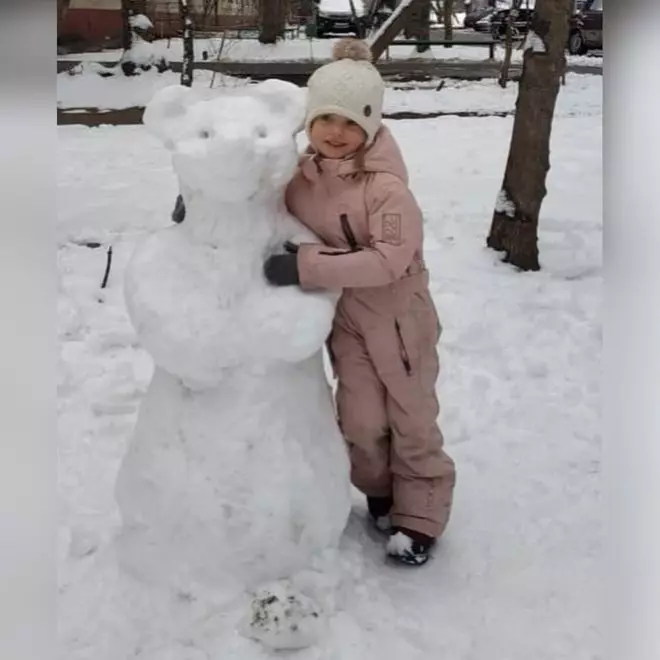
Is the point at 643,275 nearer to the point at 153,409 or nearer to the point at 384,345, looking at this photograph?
the point at 384,345

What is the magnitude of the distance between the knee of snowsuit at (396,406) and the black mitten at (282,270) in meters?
0.08

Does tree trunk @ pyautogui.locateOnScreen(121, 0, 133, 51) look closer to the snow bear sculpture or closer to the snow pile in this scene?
the snow pile

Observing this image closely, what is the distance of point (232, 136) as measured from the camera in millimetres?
745

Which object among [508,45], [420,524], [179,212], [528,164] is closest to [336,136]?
[179,212]

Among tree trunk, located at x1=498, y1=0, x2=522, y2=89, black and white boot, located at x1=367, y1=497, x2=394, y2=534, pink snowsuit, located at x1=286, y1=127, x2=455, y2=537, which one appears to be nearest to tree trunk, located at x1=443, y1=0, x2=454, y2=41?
tree trunk, located at x1=498, y1=0, x2=522, y2=89

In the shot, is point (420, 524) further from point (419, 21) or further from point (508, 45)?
point (508, 45)

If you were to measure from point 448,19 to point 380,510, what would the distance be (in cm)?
48

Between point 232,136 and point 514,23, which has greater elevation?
point 514,23

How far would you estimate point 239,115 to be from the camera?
767 mm

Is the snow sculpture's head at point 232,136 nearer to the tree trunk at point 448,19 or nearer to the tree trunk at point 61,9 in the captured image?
the tree trunk at point 61,9

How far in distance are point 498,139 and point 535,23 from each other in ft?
1.07

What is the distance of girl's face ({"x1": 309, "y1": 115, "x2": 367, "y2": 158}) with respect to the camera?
0.79 m

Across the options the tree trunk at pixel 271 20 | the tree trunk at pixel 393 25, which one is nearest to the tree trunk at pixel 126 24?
the tree trunk at pixel 271 20

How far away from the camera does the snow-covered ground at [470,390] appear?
0.85 meters
